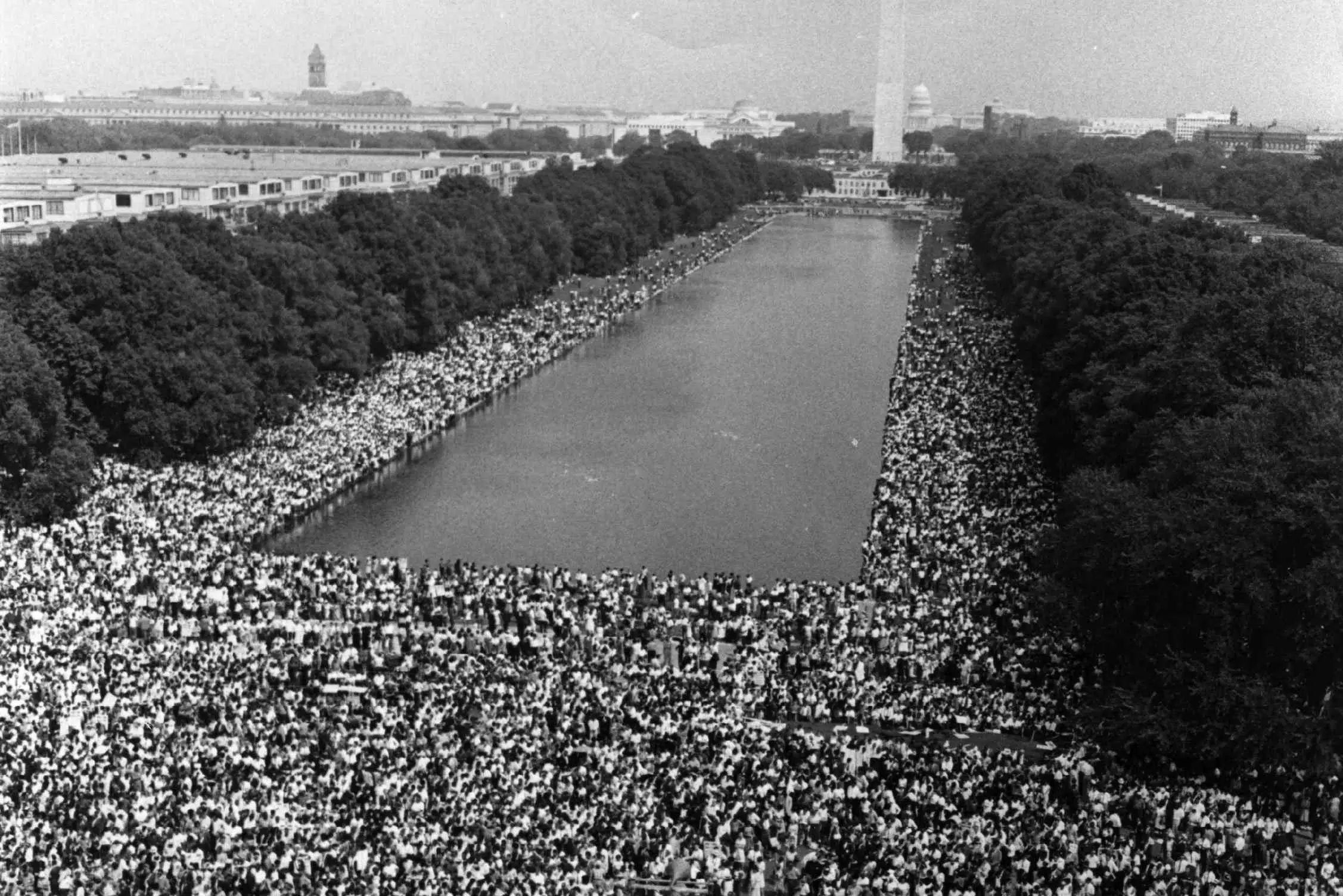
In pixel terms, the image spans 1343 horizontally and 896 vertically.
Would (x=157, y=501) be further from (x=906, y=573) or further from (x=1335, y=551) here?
(x=1335, y=551)

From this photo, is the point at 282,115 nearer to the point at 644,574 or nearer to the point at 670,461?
the point at 670,461

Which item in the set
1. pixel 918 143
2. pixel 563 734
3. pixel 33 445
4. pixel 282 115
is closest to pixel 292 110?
pixel 282 115

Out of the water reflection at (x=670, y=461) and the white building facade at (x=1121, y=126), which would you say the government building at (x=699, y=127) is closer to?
the white building facade at (x=1121, y=126)

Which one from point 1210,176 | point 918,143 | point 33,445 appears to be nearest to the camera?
point 33,445

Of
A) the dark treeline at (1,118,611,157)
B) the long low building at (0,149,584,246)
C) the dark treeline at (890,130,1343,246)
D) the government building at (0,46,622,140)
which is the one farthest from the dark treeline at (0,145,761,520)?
the government building at (0,46,622,140)

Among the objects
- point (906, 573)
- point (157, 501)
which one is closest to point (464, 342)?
point (157, 501)

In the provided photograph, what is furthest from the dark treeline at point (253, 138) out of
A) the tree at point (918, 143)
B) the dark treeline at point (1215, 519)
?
the dark treeline at point (1215, 519)
